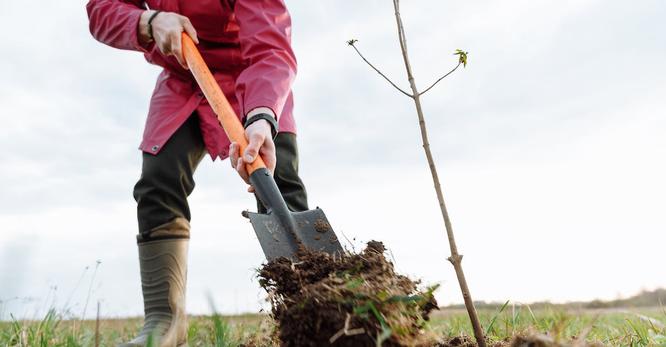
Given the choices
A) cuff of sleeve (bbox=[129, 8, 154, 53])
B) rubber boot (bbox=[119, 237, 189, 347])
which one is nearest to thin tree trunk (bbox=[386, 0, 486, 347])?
cuff of sleeve (bbox=[129, 8, 154, 53])

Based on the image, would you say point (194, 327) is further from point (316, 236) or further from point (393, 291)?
point (393, 291)

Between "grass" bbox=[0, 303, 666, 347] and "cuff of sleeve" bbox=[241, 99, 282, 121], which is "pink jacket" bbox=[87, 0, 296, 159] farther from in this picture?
"grass" bbox=[0, 303, 666, 347]

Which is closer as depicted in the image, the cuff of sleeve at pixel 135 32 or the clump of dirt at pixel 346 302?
the clump of dirt at pixel 346 302

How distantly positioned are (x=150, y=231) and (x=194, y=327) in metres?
0.98

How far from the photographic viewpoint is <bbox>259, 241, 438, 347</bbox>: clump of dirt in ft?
5.46

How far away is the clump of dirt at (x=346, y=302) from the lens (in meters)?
1.67

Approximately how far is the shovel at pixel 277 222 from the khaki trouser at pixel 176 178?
472 mm

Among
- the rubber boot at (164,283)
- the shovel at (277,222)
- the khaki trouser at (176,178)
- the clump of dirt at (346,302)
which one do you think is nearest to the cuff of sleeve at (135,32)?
the khaki trouser at (176,178)

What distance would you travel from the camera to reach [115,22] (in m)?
3.10

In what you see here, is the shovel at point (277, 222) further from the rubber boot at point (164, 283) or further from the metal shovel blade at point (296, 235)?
the rubber boot at point (164, 283)

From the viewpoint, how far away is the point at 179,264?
3.22 meters

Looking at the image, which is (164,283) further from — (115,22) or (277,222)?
(115,22)

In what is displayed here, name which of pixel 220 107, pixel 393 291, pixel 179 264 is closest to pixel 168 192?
pixel 179 264

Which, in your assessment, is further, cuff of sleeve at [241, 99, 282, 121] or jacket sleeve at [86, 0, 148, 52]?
jacket sleeve at [86, 0, 148, 52]
